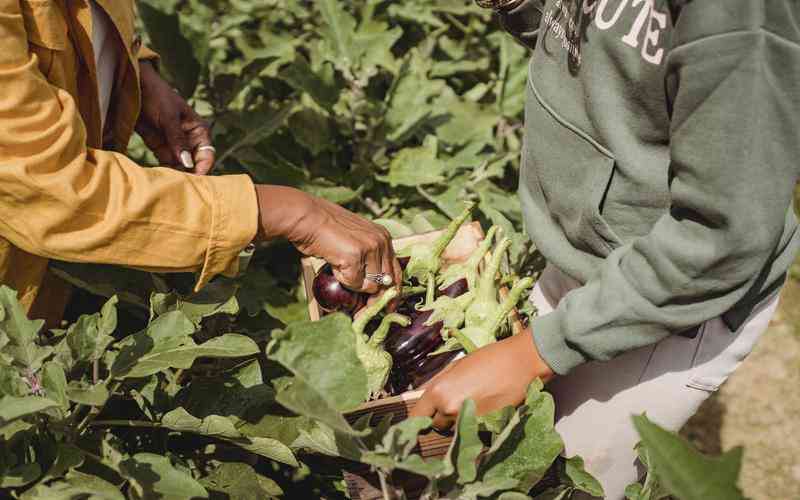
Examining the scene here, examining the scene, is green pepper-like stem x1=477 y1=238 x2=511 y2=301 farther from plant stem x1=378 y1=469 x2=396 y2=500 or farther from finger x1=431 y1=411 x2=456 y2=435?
plant stem x1=378 y1=469 x2=396 y2=500

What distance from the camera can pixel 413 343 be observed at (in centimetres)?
156

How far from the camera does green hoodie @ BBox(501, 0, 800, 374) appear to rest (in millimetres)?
973

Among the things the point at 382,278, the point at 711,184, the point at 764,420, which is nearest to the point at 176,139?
the point at 382,278

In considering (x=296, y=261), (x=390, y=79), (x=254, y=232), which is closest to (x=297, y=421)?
(x=254, y=232)

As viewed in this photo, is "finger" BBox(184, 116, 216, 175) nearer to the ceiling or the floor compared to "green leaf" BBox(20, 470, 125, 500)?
nearer to the ceiling

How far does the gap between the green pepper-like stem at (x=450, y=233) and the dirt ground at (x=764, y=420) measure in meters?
1.68

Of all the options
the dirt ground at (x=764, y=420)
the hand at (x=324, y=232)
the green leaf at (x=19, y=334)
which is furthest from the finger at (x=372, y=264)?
the dirt ground at (x=764, y=420)

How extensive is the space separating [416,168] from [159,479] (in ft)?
4.16

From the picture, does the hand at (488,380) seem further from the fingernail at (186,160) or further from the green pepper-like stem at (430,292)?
the fingernail at (186,160)

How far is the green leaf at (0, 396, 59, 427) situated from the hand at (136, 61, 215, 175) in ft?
2.79

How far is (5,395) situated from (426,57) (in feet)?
6.44

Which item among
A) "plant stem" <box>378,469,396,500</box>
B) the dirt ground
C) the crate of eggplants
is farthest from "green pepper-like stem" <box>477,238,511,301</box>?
the dirt ground

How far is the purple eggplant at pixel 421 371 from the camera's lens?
155 centimetres

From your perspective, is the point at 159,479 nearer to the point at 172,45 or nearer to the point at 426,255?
the point at 426,255
